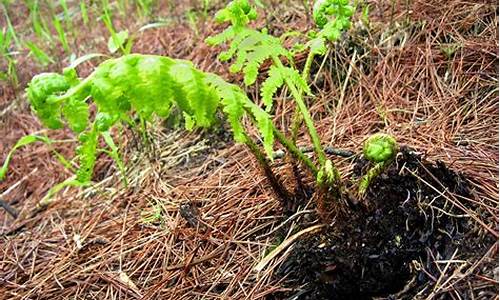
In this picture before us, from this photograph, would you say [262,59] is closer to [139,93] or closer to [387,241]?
[139,93]

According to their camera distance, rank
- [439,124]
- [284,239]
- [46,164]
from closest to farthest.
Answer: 1. [284,239]
2. [439,124]
3. [46,164]

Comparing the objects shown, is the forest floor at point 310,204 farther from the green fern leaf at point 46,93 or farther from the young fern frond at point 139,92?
the green fern leaf at point 46,93

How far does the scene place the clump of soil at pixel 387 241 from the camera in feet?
4.82

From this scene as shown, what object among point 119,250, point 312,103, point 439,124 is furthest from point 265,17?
point 119,250

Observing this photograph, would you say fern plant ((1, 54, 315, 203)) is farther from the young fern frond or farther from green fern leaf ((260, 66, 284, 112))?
green fern leaf ((260, 66, 284, 112))

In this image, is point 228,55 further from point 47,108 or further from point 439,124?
point 439,124

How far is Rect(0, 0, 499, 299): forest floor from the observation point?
58.5 inches

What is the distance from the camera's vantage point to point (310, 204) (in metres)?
1.70

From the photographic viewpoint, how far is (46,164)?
283 centimetres

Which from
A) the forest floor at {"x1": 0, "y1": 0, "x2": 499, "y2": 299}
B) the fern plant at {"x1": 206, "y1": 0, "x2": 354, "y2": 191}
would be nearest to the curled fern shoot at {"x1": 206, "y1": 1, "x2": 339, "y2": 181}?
the fern plant at {"x1": 206, "y1": 0, "x2": 354, "y2": 191}

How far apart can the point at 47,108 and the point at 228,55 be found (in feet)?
1.67

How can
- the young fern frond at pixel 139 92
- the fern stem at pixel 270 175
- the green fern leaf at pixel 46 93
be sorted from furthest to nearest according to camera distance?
the fern stem at pixel 270 175 → the green fern leaf at pixel 46 93 → the young fern frond at pixel 139 92

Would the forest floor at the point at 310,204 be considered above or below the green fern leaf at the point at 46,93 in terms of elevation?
below

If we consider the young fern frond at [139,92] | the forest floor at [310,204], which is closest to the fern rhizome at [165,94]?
the young fern frond at [139,92]
